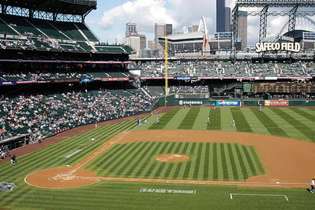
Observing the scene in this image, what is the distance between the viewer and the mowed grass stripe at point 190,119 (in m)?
65.1

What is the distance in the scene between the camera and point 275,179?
3459 centimetres

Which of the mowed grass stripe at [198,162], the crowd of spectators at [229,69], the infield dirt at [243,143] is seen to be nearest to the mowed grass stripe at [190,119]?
the infield dirt at [243,143]

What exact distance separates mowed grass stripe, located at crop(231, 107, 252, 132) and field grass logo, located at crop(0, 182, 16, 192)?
118ft

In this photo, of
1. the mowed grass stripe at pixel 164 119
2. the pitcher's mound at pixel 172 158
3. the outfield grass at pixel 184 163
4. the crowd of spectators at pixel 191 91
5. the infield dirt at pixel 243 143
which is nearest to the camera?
the infield dirt at pixel 243 143

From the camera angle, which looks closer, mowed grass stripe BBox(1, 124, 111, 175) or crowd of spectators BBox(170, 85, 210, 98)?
mowed grass stripe BBox(1, 124, 111, 175)

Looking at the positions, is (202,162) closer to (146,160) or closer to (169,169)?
(169,169)

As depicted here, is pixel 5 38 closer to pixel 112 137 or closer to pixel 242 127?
pixel 112 137

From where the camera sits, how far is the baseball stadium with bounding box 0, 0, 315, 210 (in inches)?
1260

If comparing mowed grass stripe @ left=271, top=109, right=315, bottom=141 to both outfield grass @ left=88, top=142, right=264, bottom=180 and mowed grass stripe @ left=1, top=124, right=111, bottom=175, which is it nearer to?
outfield grass @ left=88, top=142, right=264, bottom=180

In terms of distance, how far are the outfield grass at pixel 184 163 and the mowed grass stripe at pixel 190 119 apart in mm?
14451

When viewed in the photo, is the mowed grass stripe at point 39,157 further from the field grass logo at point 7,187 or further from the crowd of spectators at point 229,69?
the crowd of spectators at point 229,69

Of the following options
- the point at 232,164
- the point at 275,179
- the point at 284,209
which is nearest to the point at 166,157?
the point at 232,164

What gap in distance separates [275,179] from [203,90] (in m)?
70.8

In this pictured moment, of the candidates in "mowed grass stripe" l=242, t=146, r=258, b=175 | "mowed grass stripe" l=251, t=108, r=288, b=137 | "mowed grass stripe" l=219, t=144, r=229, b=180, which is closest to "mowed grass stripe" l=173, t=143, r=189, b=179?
"mowed grass stripe" l=219, t=144, r=229, b=180
